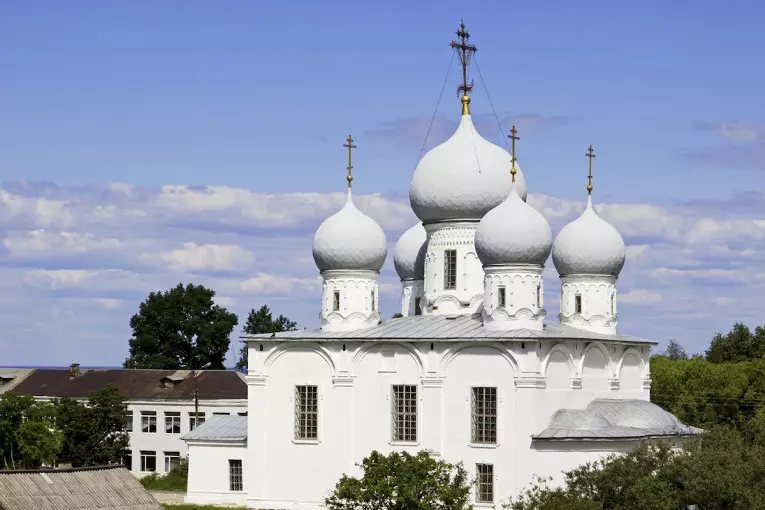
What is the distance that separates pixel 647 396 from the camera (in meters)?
42.7

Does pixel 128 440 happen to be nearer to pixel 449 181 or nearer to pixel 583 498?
pixel 449 181

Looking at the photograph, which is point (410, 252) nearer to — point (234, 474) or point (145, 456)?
point (234, 474)

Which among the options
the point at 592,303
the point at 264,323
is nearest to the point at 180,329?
the point at 264,323

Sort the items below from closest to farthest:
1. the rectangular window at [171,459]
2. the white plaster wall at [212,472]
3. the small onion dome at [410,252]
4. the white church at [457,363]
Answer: the white church at [457,363] < the white plaster wall at [212,472] < the small onion dome at [410,252] < the rectangular window at [171,459]

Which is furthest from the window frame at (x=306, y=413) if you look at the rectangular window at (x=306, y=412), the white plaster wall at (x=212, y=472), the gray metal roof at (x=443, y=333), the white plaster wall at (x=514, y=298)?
the white plaster wall at (x=514, y=298)

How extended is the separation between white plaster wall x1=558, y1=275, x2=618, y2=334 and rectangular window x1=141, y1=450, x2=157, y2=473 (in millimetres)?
20646

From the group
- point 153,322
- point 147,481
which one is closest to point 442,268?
point 147,481

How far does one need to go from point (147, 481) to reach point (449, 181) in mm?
15094

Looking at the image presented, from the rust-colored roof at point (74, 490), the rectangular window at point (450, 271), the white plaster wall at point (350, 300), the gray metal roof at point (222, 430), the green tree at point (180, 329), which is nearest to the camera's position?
the rust-colored roof at point (74, 490)

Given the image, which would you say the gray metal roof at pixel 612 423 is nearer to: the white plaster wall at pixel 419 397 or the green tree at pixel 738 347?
the white plaster wall at pixel 419 397

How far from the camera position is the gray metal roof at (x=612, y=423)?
36375 millimetres

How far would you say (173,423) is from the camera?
5797 centimetres

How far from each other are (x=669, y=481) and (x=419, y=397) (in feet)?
31.8

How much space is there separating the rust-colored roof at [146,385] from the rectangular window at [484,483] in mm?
22631
